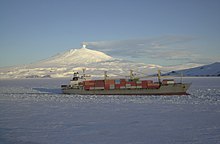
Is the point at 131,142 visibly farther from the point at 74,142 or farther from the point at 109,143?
the point at 74,142

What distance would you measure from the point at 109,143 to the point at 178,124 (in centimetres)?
695

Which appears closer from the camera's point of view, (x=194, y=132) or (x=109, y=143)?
(x=109, y=143)

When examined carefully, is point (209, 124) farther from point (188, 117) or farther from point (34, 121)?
point (34, 121)

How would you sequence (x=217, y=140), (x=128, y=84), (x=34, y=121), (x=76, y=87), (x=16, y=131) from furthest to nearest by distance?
(x=76, y=87) < (x=128, y=84) < (x=34, y=121) < (x=16, y=131) < (x=217, y=140)

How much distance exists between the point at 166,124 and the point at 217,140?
17.6 ft

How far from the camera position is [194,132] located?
16.9 metres

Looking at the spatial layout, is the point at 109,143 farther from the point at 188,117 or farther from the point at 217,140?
the point at 188,117

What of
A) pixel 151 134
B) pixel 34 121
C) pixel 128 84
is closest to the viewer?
pixel 151 134

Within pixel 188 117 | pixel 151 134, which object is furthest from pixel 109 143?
pixel 188 117

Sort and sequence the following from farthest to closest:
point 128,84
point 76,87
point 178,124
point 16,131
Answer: point 76,87, point 128,84, point 178,124, point 16,131

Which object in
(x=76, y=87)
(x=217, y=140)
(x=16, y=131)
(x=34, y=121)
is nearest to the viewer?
(x=217, y=140)

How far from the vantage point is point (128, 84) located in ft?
179

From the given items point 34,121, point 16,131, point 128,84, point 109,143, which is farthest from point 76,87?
point 109,143

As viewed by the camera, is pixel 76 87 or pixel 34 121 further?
pixel 76 87
